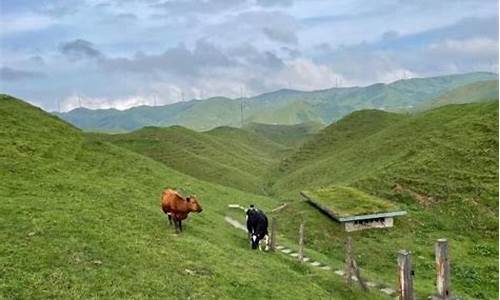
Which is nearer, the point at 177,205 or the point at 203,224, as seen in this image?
the point at 177,205

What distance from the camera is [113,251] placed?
26219 mm

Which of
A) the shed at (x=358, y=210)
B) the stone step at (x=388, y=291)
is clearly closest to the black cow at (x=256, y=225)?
the stone step at (x=388, y=291)

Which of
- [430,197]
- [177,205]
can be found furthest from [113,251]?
[430,197]

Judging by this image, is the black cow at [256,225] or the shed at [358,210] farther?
the shed at [358,210]

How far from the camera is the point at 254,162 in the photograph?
168875 millimetres

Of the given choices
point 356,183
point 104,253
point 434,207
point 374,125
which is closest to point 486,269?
point 434,207

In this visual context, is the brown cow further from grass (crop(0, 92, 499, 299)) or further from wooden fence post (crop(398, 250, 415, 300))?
wooden fence post (crop(398, 250, 415, 300))

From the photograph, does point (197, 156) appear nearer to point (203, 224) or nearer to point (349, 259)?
point (203, 224)

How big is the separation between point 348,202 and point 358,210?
3385 millimetres

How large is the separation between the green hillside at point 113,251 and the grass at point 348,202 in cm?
1342

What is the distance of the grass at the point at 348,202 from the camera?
50.2 metres

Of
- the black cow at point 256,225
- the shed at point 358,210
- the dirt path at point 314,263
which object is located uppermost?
the black cow at point 256,225

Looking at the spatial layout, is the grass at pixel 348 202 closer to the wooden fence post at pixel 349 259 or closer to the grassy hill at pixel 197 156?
the wooden fence post at pixel 349 259

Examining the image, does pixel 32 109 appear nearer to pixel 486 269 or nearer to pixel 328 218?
pixel 328 218
